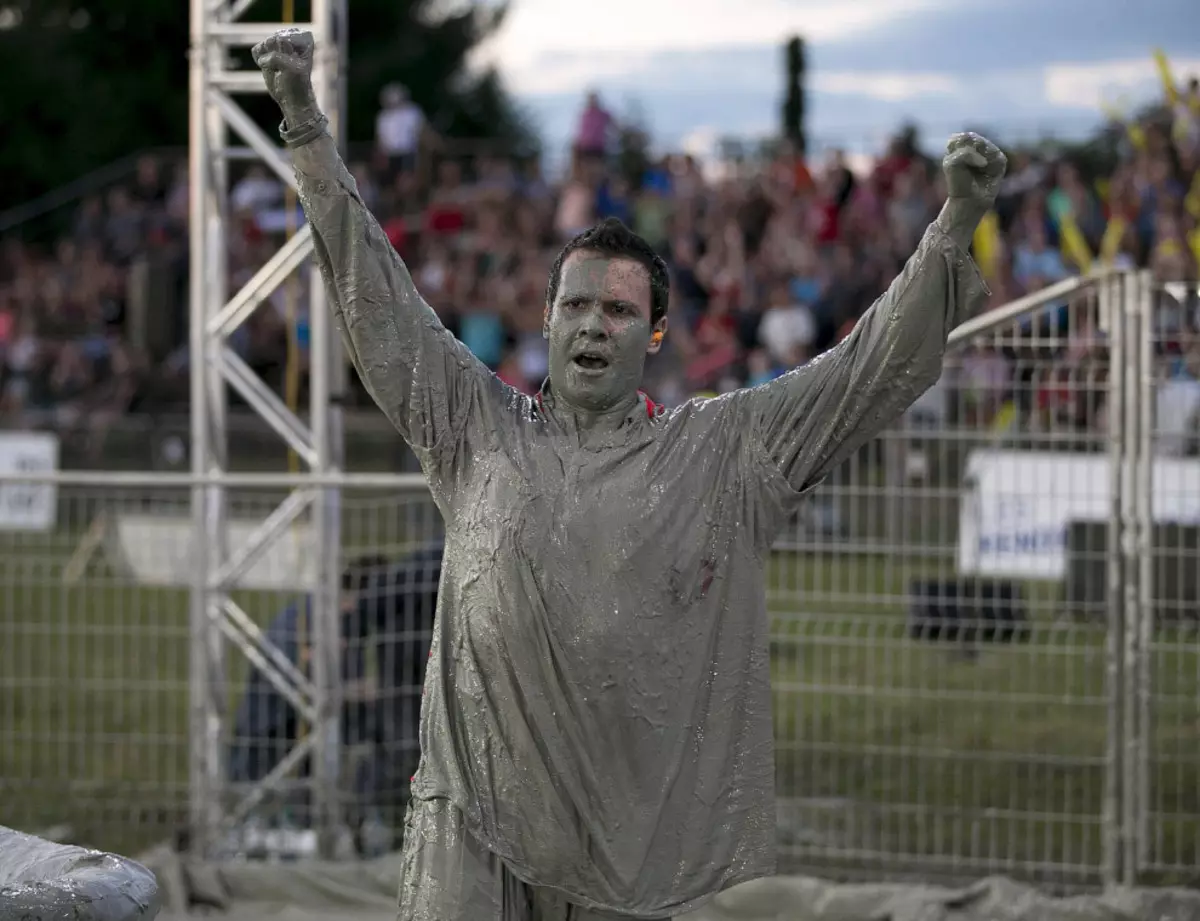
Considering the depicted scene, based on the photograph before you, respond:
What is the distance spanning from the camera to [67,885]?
330cm

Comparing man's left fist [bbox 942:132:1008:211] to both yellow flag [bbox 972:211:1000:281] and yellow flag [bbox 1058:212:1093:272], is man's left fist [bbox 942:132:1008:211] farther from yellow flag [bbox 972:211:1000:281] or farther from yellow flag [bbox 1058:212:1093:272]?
yellow flag [bbox 1058:212:1093:272]

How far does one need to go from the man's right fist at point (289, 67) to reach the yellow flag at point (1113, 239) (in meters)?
12.7

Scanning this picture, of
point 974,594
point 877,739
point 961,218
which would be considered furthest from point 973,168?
point 877,739

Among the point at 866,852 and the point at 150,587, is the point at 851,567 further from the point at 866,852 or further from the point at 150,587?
the point at 150,587

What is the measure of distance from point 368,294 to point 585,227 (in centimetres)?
1093

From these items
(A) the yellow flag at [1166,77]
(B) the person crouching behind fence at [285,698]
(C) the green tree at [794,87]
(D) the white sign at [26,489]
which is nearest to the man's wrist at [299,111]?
(B) the person crouching behind fence at [285,698]

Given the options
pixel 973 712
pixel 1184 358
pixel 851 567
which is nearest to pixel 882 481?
pixel 851 567

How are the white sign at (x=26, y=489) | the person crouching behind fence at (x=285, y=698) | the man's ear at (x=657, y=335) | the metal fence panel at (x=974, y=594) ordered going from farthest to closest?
the white sign at (x=26, y=489) < the person crouching behind fence at (x=285, y=698) < the metal fence panel at (x=974, y=594) < the man's ear at (x=657, y=335)

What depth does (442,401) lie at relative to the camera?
A: 11.6 feet

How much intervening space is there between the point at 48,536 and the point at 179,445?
10.3 m

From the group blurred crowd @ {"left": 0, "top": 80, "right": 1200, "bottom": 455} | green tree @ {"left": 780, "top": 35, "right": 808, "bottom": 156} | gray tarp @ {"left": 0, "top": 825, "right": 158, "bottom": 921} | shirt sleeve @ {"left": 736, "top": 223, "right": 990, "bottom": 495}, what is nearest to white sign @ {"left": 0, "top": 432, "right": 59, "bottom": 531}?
blurred crowd @ {"left": 0, "top": 80, "right": 1200, "bottom": 455}

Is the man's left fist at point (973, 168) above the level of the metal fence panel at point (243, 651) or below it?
above

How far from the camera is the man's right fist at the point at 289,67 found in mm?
3238

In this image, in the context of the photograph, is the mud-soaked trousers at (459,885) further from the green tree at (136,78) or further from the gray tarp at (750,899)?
the green tree at (136,78)
